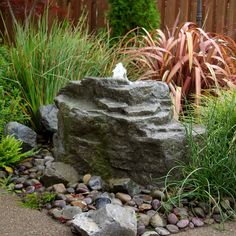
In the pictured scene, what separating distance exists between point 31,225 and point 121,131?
0.95m

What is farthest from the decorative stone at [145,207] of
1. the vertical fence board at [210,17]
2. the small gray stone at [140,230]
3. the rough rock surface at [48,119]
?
the vertical fence board at [210,17]

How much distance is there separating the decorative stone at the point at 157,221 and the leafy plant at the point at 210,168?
0.20 meters

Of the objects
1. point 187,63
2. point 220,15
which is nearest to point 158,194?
point 187,63

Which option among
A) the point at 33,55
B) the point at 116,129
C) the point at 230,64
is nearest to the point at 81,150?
the point at 116,129

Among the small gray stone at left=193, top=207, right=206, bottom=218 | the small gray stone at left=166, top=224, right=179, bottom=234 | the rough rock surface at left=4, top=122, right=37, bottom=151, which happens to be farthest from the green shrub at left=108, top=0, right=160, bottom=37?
the small gray stone at left=166, top=224, right=179, bottom=234

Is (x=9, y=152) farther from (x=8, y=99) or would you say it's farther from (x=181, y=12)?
(x=181, y=12)

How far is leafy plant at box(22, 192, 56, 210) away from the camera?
3.58m

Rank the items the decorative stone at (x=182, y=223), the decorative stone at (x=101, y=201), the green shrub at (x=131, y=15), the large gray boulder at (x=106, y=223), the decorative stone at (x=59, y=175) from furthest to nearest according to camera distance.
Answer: the green shrub at (x=131, y=15)
the decorative stone at (x=59, y=175)
the decorative stone at (x=101, y=201)
the decorative stone at (x=182, y=223)
the large gray boulder at (x=106, y=223)

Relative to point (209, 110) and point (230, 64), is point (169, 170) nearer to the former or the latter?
point (209, 110)

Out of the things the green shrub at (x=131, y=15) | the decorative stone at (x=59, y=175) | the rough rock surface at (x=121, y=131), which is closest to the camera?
the rough rock surface at (x=121, y=131)

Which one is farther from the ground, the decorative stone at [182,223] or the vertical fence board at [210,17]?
the vertical fence board at [210,17]

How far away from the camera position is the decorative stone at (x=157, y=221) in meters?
3.40

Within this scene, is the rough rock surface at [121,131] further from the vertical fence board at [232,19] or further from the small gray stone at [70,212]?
the vertical fence board at [232,19]

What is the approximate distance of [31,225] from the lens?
3277mm
